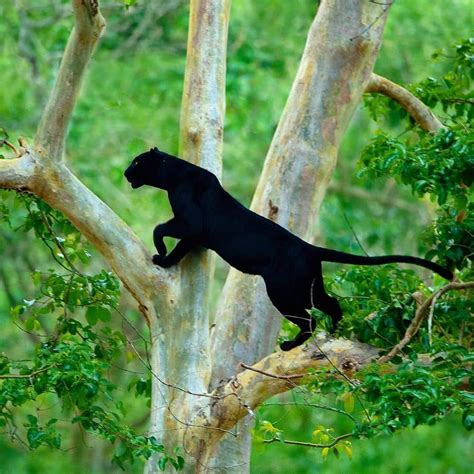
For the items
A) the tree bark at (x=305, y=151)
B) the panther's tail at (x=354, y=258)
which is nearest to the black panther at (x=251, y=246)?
the panther's tail at (x=354, y=258)

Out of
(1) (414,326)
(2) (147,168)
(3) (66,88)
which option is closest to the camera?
(1) (414,326)

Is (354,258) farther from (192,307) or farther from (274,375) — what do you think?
(192,307)

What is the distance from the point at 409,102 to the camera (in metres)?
6.85

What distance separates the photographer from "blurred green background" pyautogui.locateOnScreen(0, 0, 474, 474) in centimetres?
1202

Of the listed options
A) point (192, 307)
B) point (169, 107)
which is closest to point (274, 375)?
point (192, 307)

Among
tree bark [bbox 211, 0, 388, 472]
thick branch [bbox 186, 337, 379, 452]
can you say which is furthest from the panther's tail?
tree bark [bbox 211, 0, 388, 472]

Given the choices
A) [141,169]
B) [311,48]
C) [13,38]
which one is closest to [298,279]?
[141,169]

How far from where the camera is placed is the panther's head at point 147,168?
19.3 ft

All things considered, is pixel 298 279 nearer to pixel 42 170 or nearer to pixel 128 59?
pixel 42 170

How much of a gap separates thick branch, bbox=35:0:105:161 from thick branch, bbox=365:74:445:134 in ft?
7.01

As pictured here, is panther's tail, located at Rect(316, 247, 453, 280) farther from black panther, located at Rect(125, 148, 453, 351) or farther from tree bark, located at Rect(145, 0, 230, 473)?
tree bark, located at Rect(145, 0, 230, 473)

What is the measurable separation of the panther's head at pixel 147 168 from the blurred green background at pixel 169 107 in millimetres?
5314

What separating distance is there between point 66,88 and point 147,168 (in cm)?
75

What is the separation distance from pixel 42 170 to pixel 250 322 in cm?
148
